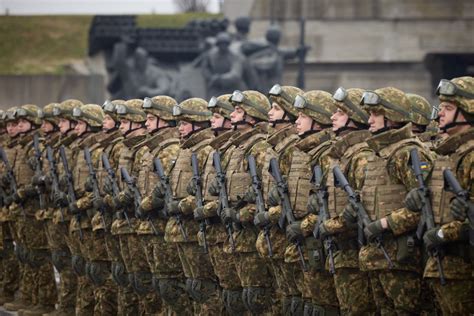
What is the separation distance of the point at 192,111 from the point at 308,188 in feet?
8.49

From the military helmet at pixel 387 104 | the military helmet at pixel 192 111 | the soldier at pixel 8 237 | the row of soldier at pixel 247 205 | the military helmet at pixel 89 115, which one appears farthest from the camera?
the soldier at pixel 8 237

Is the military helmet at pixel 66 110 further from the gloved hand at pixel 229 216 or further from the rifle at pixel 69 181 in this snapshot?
the gloved hand at pixel 229 216

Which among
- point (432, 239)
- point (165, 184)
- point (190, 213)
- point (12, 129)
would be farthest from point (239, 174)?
point (12, 129)

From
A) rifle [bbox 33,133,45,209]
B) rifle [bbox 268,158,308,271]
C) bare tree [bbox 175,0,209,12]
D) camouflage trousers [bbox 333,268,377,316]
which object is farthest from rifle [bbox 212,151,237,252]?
bare tree [bbox 175,0,209,12]

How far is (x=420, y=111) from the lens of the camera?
1088cm

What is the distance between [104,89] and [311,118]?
1158 inches

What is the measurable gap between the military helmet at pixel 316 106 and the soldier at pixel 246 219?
74 cm

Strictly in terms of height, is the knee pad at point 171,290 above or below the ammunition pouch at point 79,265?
above

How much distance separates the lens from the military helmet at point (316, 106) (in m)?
11.3

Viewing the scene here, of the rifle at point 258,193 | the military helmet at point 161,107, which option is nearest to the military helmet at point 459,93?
the rifle at point 258,193

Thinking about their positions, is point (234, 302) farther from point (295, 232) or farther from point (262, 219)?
point (295, 232)

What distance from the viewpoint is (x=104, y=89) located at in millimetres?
40438

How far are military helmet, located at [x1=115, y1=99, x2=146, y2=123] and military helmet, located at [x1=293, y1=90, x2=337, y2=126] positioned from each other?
11.2ft

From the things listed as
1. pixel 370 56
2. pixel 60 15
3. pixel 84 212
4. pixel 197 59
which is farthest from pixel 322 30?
pixel 84 212
